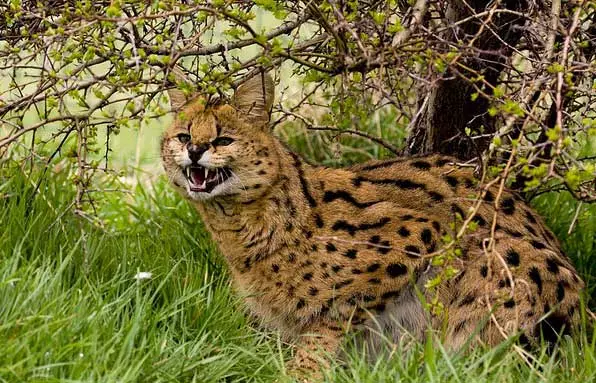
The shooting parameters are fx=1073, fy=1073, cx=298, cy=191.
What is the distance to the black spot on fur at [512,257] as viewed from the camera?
16.1 ft

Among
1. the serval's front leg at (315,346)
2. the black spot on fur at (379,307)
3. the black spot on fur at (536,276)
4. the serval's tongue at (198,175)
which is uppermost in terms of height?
the serval's tongue at (198,175)

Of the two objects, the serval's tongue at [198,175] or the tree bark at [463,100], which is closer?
the serval's tongue at [198,175]

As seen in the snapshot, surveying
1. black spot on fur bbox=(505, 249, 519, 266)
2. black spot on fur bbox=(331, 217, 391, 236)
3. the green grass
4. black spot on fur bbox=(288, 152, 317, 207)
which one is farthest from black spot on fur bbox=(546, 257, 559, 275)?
black spot on fur bbox=(288, 152, 317, 207)

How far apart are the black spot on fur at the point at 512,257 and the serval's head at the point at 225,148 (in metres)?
1.16

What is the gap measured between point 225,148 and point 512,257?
4.63 ft

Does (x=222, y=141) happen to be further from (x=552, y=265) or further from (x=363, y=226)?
(x=552, y=265)

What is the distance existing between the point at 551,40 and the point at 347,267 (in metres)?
1.49

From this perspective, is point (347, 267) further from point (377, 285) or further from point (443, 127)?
point (443, 127)

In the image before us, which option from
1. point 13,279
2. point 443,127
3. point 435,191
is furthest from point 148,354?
point 443,127

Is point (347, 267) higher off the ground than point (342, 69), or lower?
lower

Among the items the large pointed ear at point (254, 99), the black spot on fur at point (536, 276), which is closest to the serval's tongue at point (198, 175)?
the large pointed ear at point (254, 99)

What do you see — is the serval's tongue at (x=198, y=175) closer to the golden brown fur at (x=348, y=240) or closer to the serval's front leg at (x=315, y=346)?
the golden brown fur at (x=348, y=240)

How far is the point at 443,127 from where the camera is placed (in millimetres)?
5730

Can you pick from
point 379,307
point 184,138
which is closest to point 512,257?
point 379,307
